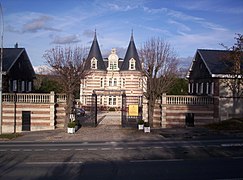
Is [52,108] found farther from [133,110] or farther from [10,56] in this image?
[10,56]

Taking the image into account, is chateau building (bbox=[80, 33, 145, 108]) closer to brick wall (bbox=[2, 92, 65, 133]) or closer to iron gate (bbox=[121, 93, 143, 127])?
iron gate (bbox=[121, 93, 143, 127])

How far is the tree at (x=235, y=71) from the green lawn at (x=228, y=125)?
106 inches

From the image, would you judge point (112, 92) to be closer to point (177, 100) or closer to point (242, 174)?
point (177, 100)

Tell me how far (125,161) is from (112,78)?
4283cm

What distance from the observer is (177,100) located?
28750 mm

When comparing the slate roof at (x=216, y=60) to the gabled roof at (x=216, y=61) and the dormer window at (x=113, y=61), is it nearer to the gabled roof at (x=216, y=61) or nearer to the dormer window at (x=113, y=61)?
the gabled roof at (x=216, y=61)

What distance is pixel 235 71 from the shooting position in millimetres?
29000

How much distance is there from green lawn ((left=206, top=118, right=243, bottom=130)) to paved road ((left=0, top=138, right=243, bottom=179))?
814 cm

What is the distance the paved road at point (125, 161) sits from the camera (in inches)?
426

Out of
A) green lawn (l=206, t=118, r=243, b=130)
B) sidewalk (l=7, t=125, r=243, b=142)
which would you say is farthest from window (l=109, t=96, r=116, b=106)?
sidewalk (l=7, t=125, r=243, b=142)

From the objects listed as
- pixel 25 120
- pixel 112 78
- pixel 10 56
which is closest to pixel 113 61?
pixel 112 78

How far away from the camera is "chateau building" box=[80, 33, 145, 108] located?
53.8 metres

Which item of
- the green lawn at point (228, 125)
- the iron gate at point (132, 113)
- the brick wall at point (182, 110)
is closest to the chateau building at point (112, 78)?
the iron gate at point (132, 113)

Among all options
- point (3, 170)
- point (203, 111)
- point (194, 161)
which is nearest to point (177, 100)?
point (203, 111)
